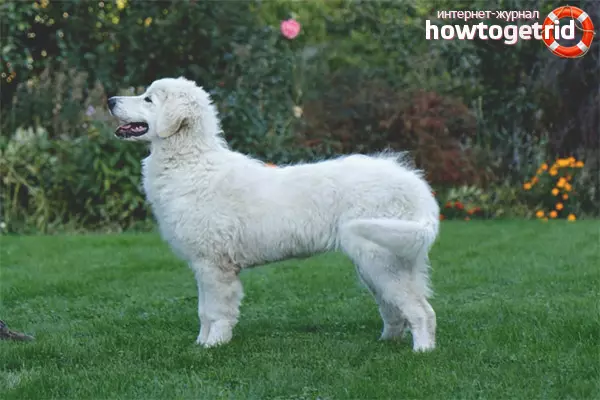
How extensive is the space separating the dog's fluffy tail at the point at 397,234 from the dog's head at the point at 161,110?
125cm

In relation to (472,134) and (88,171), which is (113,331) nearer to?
(88,171)

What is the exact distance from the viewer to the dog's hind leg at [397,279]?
4.36m

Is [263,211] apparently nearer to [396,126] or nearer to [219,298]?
[219,298]

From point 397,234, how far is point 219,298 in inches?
45.1

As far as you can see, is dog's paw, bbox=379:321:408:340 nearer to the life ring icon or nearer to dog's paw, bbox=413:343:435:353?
dog's paw, bbox=413:343:435:353

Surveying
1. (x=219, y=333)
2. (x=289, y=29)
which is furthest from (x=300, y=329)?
(x=289, y=29)

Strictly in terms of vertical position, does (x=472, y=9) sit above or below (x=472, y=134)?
above

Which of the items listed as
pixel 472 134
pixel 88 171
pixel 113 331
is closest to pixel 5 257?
pixel 88 171

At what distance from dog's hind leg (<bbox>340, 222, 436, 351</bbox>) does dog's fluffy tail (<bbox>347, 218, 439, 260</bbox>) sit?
0.10 meters

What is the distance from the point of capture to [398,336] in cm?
479

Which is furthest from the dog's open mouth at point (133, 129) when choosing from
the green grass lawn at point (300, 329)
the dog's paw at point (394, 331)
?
the dog's paw at point (394, 331)

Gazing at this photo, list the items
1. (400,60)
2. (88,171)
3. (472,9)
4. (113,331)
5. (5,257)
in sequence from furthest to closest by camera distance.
Result: (400,60) < (472,9) < (88,171) < (5,257) < (113,331)

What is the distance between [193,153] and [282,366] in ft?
4.81

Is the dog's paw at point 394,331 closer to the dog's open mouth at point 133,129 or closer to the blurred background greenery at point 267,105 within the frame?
the dog's open mouth at point 133,129
